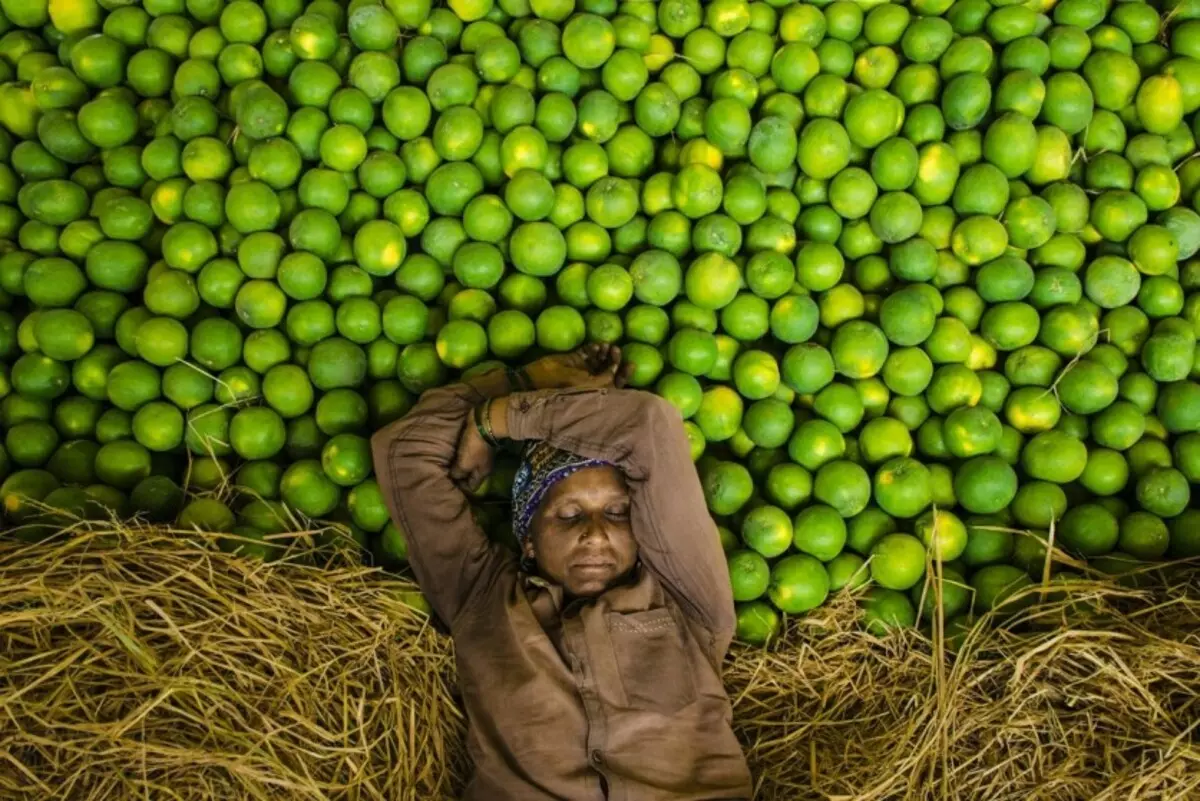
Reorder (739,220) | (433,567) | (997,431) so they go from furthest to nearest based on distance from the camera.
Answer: (739,220) → (997,431) → (433,567)

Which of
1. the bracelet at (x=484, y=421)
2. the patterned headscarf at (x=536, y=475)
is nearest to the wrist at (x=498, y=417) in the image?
the bracelet at (x=484, y=421)

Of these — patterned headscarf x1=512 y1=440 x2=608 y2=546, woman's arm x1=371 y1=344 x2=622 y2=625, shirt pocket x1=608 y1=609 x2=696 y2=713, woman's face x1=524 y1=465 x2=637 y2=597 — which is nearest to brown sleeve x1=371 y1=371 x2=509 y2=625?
woman's arm x1=371 y1=344 x2=622 y2=625

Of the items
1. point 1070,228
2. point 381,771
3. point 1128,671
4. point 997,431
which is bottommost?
point 381,771

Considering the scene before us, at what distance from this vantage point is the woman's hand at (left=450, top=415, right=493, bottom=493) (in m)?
2.71

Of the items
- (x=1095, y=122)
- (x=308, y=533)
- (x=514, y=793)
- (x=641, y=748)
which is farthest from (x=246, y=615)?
(x=1095, y=122)

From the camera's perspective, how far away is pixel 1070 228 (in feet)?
10.6

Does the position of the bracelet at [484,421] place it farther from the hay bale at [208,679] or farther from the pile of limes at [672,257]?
the hay bale at [208,679]

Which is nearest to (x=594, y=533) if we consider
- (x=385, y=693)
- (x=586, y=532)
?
(x=586, y=532)

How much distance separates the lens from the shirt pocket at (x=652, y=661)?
8.14 ft

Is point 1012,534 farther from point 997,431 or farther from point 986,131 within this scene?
point 986,131

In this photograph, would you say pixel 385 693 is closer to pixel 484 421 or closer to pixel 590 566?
pixel 590 566

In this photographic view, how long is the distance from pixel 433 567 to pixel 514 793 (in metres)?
0.70

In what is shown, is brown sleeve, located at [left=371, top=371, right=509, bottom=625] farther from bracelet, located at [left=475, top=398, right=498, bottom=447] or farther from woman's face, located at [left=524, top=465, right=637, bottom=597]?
woman's face, located at [left=524, top=465, right=637, bottom=597]

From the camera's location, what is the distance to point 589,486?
2.57 metres
